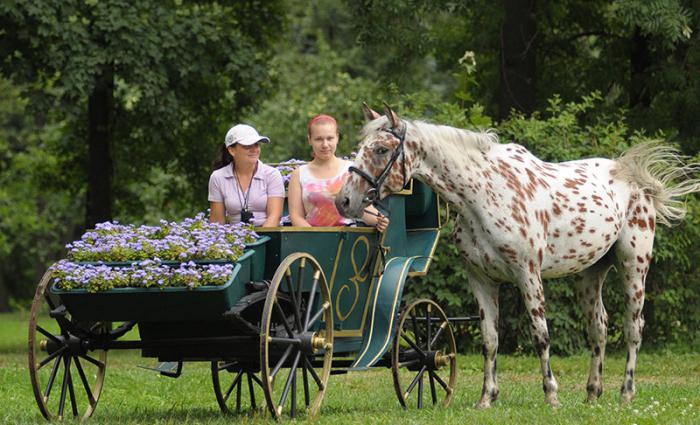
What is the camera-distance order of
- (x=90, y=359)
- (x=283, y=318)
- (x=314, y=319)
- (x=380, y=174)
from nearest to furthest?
(x=283, y=318)
(x=314, y=319)
(x=380, y=174)
(x=90, y=359)

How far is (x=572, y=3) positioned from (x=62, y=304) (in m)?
15.3

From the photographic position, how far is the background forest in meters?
16.0

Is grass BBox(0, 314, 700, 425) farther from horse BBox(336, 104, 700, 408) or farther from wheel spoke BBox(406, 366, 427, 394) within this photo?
horse BBox(336, 104, 700, 408)

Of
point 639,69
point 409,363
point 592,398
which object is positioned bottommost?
point 592,398

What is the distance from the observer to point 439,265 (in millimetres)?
15680

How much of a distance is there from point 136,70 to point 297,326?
1096 centimetres

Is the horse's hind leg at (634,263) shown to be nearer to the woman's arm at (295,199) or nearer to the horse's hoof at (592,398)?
the horse's hoof at (592,398)

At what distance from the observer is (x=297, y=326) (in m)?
8.20

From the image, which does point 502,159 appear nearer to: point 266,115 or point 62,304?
point 62,304

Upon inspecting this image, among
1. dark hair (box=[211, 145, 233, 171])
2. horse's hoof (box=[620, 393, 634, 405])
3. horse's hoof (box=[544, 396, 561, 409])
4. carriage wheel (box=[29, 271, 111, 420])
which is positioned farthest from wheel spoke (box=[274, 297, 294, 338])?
horse's hoof (box=[620, 393, 634, 405])

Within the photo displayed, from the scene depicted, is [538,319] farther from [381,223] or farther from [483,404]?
[381,223]

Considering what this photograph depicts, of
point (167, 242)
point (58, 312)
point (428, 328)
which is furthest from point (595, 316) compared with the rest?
point (58, 312)

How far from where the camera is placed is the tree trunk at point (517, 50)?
64.5 feet

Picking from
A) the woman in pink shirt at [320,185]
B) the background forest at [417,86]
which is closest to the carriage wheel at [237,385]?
the woman in pink shirt at [320,185]
